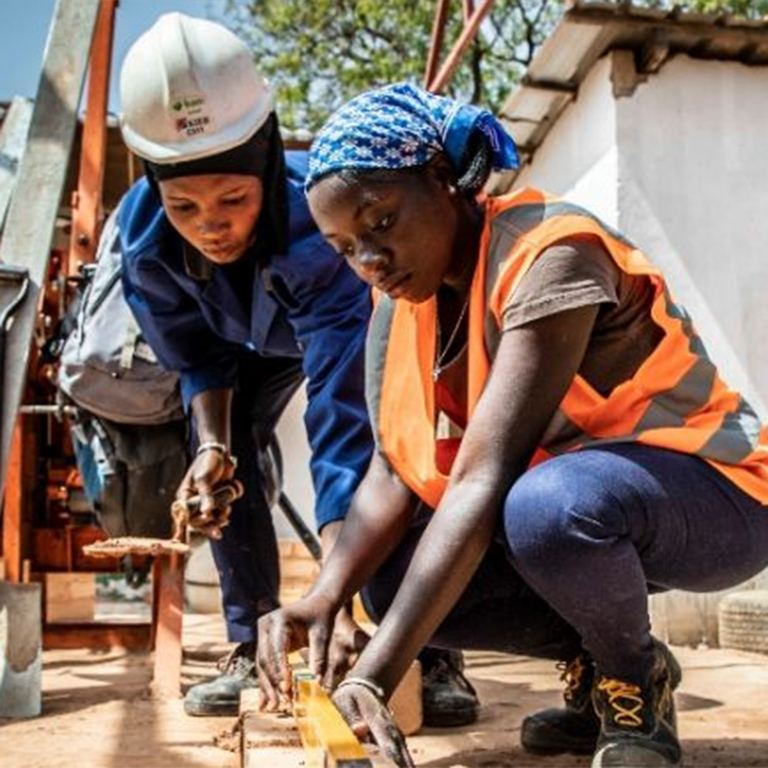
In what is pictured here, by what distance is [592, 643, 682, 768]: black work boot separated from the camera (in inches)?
77.1

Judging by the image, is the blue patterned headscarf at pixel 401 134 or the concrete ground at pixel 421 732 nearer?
the blue patterned headscarf at pixel 401 134

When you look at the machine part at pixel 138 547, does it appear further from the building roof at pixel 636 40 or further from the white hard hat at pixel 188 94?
the building roof at pixel 636 40

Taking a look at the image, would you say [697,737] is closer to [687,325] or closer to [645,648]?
[645,648]

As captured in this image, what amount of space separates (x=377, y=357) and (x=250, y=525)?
1229mm

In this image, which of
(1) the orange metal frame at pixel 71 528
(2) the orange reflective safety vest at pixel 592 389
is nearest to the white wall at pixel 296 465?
(1) the orange metal frame at pixel 71 528

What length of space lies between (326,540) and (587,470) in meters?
0.86

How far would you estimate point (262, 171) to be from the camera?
9.31 feet

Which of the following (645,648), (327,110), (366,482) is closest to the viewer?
(645,648)

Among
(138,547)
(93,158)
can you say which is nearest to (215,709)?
(138,547)

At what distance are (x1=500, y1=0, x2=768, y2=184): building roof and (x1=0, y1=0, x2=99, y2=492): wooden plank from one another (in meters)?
2.54

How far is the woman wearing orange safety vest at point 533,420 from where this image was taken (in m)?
1.83

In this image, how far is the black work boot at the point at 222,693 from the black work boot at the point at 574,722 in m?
0.93

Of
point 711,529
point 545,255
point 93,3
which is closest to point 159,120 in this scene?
point 93,3

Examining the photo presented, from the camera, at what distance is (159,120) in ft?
9.26
